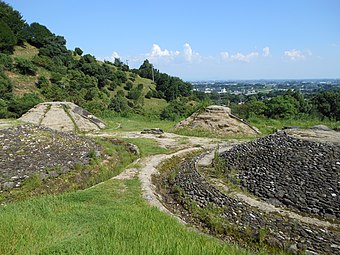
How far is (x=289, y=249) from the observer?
5.08 meters

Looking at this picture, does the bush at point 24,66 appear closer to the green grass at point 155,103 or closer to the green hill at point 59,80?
the green hill at point 59,80

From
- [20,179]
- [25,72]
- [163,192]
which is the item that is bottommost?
[163,192]

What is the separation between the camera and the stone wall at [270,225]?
510cm

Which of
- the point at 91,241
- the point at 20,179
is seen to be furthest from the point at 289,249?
the point at 20,179

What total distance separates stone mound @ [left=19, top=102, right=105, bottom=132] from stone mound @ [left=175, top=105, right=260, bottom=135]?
18.1 ft

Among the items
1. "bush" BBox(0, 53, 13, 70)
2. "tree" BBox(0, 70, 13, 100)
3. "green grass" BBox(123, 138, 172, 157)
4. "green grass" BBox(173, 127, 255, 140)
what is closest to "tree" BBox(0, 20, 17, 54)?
"bush" BBox(0, 53, 13, 70)

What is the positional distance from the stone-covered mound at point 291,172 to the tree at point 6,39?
32.0 meters

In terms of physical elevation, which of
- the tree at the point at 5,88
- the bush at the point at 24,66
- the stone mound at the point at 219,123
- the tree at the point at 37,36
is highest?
the tree at the point at 37,36

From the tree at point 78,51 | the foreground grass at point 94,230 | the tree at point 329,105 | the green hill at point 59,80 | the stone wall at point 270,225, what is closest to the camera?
the foreground grass at point 94,230

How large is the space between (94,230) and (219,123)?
12.8 meters

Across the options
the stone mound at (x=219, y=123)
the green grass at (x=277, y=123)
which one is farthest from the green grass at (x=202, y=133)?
the green grass at (x=277, y=123)

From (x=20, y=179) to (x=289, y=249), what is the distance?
6.53 m

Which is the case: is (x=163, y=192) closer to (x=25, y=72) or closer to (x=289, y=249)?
(x=289, y=249)

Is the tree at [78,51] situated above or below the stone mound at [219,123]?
above
